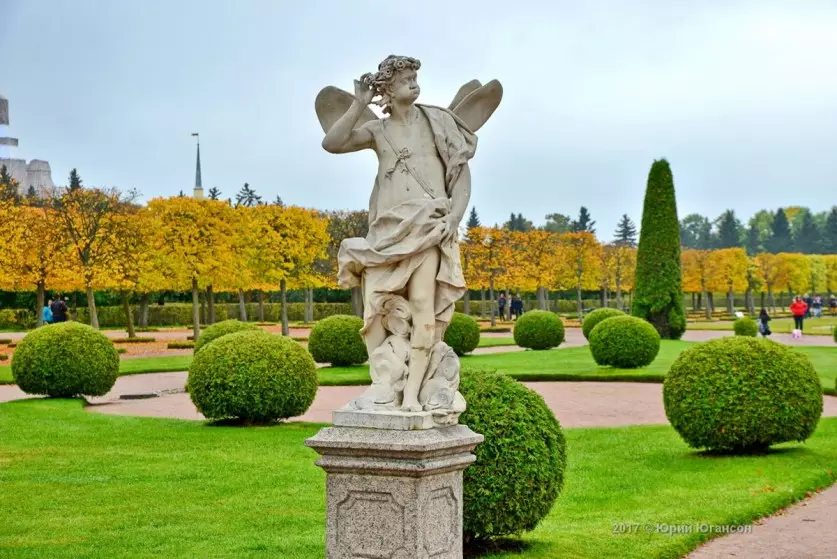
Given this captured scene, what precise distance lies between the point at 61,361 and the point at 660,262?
80.8 feet

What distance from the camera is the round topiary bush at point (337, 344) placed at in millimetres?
25438

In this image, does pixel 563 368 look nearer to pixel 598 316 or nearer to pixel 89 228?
pixel 598 316

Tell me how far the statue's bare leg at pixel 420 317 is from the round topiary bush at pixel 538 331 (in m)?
26.4

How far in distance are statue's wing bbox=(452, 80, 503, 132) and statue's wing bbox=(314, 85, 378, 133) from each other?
0.56 m

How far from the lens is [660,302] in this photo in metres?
36.7

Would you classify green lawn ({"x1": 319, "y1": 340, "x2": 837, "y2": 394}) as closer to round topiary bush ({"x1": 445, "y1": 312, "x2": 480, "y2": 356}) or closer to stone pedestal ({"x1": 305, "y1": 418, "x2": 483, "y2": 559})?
round topiary bush ({"x1": 445, "y1": 312, "x2": 480, "y2": 356})

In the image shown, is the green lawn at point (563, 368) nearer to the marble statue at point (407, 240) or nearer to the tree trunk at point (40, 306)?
the tree trunk at point (40, 306)

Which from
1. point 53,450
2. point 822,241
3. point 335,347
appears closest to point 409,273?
point 53,450

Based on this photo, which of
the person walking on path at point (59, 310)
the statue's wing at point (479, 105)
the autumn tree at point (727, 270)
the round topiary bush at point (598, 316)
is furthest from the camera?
the autumn tree at point (727, 270)

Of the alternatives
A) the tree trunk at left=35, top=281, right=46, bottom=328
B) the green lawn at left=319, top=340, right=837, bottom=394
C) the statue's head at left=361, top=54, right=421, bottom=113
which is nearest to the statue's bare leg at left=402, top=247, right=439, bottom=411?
the statue's head at left=361, top=54, right=421, bottom=113

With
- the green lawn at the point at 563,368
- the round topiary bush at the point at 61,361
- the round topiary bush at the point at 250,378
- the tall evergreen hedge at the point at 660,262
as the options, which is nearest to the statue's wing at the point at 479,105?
the round topiary bush at the point at 250,378

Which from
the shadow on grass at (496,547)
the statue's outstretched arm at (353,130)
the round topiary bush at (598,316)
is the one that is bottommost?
the shadow on grass at (496,547)

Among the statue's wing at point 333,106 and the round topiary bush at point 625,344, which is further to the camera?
the round topiary bush at point 625,344

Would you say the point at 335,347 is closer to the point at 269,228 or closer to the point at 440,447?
the point at 269,228
